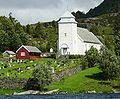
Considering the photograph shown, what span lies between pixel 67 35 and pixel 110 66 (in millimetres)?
34490

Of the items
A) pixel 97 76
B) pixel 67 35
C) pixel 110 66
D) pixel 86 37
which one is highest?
pixel 67 35

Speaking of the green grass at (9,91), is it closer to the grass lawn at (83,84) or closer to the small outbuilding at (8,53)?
the grass lawn at (83,84)

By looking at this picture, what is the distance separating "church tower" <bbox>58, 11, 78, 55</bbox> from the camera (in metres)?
98.6

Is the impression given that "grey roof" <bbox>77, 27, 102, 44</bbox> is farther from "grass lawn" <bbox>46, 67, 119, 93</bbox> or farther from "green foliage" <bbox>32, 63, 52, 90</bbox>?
"green foliage" <bbox>32, 63, 52, 90</bbox>

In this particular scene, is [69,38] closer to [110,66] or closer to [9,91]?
[110,66]

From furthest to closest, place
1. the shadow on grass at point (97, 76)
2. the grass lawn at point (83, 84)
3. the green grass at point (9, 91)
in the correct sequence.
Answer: the shadow on grass at point (97, 76), the green grass at point (9, 91), the grass lawn at point (83, 84)

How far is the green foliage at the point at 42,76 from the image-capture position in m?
60.7

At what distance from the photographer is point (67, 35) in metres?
99.4

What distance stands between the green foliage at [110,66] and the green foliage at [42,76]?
1028cm

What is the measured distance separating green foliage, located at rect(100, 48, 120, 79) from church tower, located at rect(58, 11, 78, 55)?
3016cm

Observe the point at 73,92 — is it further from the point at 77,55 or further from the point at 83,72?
the point at 77,55

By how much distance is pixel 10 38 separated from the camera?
389ft

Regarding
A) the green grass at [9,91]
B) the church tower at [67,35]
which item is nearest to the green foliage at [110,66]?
the green grass at [9,91]

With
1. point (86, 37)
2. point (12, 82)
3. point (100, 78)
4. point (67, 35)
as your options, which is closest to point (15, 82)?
point (12, 82)
